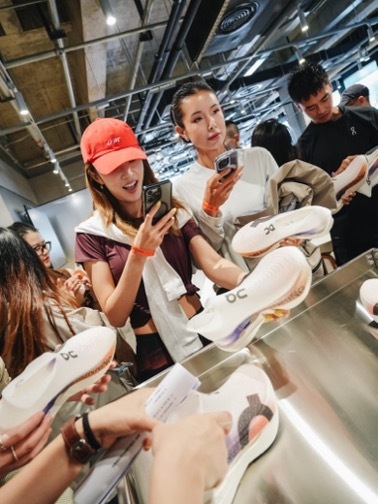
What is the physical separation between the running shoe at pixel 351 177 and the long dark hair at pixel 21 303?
108cm

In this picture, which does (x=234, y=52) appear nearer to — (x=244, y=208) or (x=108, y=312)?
(x=244, y=208)

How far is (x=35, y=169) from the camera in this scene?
26.3 feet

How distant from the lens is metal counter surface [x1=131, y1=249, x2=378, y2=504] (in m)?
0.51

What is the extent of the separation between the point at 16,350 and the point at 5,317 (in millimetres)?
86

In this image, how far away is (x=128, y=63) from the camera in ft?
18.2

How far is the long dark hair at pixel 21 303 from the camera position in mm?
815

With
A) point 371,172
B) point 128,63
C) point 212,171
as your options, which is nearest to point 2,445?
point 212,171

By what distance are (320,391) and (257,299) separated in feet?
0.71

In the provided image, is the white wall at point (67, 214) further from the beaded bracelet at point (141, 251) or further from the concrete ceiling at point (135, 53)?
the beaded bracelet at point (141, 251)

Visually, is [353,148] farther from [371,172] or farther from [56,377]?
[56,377]

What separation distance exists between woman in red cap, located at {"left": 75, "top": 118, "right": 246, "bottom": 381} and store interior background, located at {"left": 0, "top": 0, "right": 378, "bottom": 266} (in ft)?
8.34

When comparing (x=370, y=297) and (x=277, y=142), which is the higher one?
(x=277, y=142)

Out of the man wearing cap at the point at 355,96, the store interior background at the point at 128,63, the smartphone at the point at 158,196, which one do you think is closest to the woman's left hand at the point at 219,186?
the smartphone at the point at 158,196

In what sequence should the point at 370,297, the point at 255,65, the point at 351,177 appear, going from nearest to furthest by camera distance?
the point at 370,297 < the point at 351,177 < the point at 255,65
